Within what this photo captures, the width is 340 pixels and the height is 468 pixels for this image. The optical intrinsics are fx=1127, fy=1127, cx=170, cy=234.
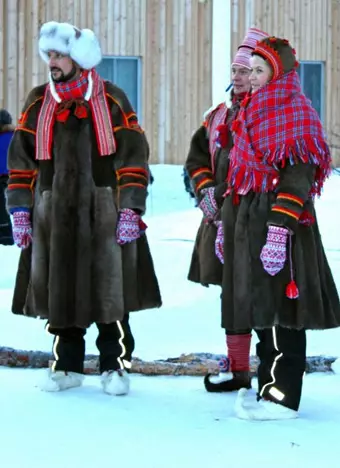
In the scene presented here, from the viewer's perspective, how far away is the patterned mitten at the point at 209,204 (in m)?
5.70

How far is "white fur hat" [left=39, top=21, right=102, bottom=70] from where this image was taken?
5.54 m

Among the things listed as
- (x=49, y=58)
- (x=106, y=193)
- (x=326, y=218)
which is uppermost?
(x=49, y=58)

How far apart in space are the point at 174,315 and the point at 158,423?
3.56m

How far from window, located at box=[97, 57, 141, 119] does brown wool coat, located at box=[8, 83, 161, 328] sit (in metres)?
12.5

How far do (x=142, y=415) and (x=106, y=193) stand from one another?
3.77 ft

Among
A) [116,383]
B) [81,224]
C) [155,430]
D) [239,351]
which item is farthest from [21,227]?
[155,430]

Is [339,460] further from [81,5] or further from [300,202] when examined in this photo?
[81,5]

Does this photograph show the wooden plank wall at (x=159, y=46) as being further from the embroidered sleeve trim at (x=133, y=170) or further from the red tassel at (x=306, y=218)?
the red tassel at (x=306, y=218)

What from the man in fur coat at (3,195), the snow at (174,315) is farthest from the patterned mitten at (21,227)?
the man in fur coat at (3,195)

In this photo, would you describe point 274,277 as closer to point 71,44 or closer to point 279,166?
point 279,166

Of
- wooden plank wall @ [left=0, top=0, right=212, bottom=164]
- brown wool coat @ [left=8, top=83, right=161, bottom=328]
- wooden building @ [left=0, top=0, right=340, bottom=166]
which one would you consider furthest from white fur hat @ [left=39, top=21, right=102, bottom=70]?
wooden plank wall @ [left=0, top=0, right=212, bottom=164]

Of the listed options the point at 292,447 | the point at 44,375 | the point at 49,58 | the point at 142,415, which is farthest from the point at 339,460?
the point at 49,58

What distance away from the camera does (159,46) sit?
712 inches

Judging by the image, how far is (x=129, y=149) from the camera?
558cm
